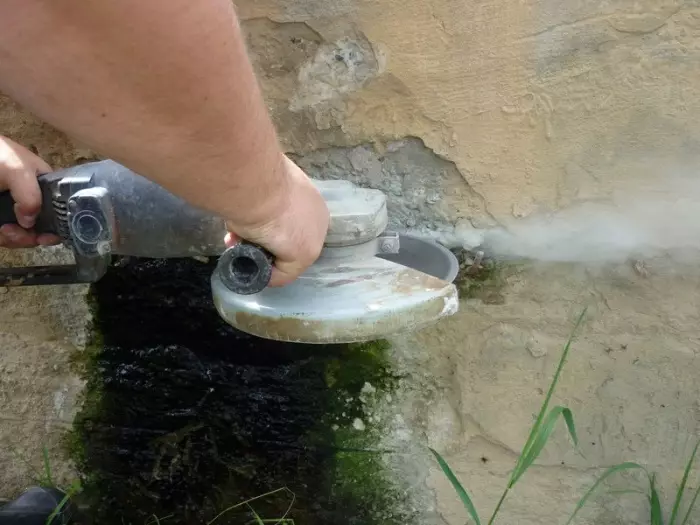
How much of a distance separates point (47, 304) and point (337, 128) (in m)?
0.69

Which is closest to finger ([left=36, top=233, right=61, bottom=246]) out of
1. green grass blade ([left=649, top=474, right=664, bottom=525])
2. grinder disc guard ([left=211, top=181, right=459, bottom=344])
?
grinder disc guard ([left=211, top=181, right=459, bottom=344])

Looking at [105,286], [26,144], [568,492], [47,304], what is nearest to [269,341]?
[105,286]

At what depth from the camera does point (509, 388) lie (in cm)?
126

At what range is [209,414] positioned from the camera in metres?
1.39

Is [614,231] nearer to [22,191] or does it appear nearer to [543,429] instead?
[543,429]

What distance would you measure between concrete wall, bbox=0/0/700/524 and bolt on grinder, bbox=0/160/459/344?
0.26 metres

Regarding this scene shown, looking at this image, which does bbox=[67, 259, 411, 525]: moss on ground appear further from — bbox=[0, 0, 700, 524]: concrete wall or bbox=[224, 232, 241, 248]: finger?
bbox=[224, 232, 241, 248]: finger

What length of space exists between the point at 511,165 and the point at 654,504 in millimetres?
691

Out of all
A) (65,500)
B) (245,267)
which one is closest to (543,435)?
(245,267)

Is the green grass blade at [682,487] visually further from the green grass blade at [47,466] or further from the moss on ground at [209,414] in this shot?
the green grass blade at [47,466]

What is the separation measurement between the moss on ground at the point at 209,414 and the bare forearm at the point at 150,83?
25.7 inches

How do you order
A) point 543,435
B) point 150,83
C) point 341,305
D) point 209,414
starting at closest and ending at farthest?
point 150,83, point 341,305, point 543,435, point 209,414

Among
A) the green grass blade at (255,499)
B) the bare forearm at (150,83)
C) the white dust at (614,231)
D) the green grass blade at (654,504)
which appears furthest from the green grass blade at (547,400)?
the bare forearm at (150,83)

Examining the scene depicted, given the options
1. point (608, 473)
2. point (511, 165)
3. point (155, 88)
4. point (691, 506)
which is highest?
point (155, 88)
